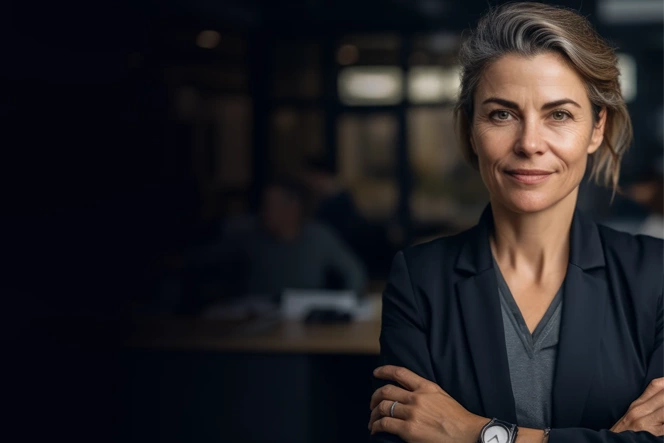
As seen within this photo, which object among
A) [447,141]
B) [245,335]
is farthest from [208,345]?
[447,141]

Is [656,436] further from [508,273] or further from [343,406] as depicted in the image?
[343,406]

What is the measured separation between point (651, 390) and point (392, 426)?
17.4 inches

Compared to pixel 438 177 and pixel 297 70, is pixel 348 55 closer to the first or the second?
pixel 297 70

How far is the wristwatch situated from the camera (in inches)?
55.1

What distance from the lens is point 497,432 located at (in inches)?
55.2

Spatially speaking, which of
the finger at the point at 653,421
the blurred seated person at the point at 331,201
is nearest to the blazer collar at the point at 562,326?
the finger at the point at 653,421

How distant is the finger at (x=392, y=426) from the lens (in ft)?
4.83

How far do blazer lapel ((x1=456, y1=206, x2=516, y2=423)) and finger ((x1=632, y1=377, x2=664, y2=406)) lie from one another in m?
0.21

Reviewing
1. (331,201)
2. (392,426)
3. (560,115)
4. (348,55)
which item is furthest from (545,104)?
(348,55)

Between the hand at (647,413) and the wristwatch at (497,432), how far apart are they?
180 millimetres

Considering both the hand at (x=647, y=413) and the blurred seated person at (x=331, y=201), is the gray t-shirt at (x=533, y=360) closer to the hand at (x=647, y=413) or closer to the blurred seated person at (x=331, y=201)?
the hand at (x=647, y=413)

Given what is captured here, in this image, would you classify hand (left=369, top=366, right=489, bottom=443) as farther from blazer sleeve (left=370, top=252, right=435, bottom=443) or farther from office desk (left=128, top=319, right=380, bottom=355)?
office desk (left=128, top=319, right=380, bottom=355)

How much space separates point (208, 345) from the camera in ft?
12.5

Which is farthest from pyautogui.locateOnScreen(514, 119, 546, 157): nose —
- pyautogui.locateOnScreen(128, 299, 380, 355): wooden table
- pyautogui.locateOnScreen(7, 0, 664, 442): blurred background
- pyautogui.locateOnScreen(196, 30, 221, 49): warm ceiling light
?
pyautogui.locateOnScreen(196, 30, 221, 49): warm ceiling light
